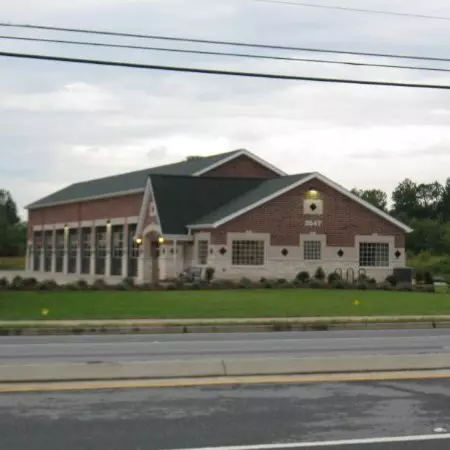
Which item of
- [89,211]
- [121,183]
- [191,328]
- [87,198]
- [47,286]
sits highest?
[121,183]

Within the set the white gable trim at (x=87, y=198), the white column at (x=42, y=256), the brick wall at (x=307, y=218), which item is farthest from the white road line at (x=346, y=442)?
the white column at (x=42, y=256)

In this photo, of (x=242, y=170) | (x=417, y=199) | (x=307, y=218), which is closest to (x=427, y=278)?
(x=307, y=218)

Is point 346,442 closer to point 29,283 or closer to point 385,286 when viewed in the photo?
point 29,283

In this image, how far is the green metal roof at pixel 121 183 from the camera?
2168 inches

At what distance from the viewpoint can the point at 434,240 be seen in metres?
93.9

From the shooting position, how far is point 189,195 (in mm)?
47375

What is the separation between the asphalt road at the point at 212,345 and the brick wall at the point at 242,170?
32.8 metres

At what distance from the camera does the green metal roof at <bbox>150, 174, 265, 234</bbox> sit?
151 ft

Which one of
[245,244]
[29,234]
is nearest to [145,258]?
[245,244]

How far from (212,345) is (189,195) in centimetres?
2992

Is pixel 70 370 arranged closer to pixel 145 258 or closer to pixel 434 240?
pixel 145 258

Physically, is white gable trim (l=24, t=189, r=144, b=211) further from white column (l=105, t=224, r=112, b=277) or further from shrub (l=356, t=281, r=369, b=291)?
shrub (l=356, t=281, r=369, b=291)

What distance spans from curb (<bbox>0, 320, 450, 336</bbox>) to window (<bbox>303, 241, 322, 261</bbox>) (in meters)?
20.1

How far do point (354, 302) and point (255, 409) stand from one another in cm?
2185
